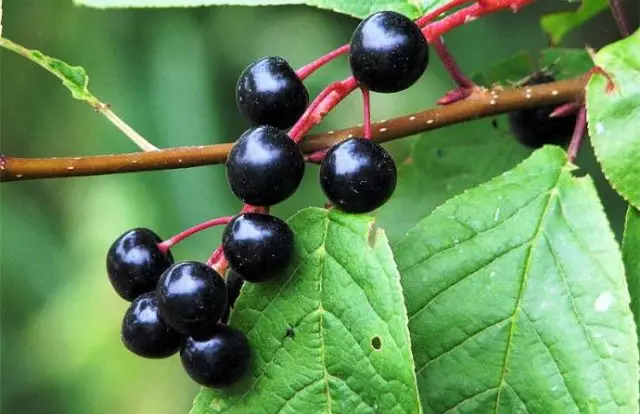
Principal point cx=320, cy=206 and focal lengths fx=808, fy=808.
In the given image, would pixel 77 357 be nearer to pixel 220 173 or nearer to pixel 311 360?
pixel 220 173

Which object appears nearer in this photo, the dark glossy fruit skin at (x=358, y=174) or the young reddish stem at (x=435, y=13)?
the dark glossy fruit skin at (x=358, y=174)

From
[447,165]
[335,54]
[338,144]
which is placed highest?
[447,165]

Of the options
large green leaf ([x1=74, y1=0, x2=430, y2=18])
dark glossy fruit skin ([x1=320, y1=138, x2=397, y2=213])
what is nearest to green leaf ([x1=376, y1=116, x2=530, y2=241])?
large green leaf ([x1=74, y1=0, x2=430, y2=18])

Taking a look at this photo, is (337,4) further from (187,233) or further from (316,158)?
(187,233)

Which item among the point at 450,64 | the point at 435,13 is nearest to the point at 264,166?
the point at 435,13

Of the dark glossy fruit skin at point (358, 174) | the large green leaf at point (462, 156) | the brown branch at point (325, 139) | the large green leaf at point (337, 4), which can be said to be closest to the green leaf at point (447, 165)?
the large green leaf at point (462, 156)

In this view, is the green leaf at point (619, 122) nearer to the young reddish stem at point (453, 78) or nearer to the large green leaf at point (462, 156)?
the young reddish stem at point (453, 78)
